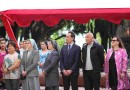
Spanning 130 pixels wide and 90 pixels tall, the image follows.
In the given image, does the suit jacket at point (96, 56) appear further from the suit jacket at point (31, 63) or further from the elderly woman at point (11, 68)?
the elderly woman at point (11, 68)

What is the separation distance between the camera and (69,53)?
9.34 m

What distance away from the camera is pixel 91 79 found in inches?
368

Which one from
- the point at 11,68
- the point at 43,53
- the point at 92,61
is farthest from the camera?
the point at 43,53

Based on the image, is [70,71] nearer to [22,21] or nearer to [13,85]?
[13,85]

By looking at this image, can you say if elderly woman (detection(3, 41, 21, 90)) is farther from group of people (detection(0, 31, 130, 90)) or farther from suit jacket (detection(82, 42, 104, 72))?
suit jacket (detection(82, 42, 104, 72))

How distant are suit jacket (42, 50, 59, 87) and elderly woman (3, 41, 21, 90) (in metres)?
0.68

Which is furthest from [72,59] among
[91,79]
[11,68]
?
[11,68]

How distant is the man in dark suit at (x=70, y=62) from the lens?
9289 millimetres

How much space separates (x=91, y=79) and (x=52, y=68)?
0.95 metres
